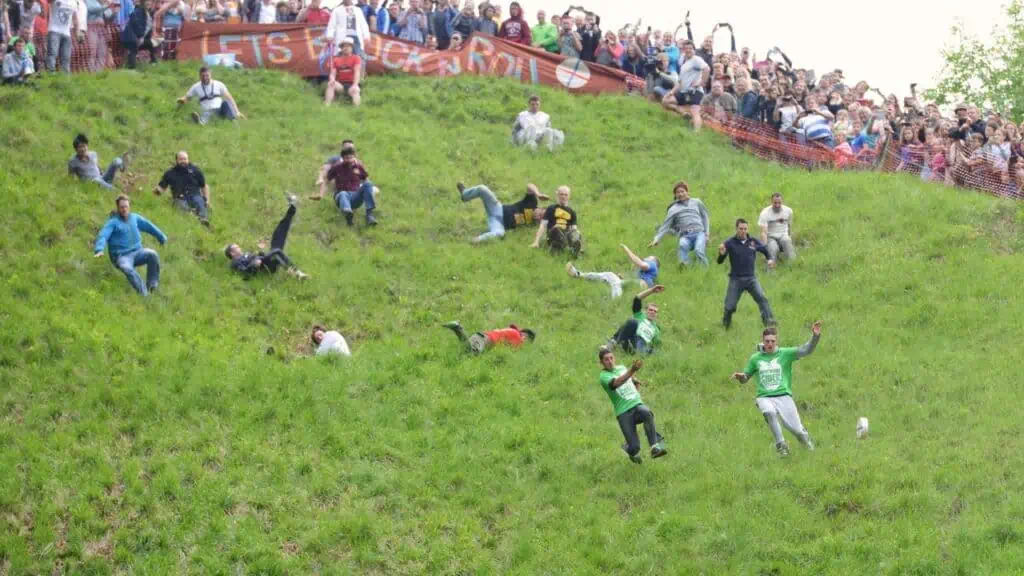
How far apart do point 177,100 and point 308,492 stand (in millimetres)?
15112

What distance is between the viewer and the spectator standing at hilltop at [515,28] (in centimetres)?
3947

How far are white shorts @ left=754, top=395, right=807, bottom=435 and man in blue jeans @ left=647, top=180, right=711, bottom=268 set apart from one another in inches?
313

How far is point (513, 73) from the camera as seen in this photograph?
128ft

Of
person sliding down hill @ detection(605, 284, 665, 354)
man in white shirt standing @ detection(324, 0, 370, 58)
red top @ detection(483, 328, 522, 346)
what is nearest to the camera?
person sliding down hill @ detection(605, 284, 665, 354)

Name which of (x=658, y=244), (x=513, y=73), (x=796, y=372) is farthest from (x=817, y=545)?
(x=513, y=73)

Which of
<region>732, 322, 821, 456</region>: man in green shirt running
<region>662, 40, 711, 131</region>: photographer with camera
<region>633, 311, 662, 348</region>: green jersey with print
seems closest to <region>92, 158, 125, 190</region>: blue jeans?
<region>633, 311, 662, 348</region>: green jersey with print

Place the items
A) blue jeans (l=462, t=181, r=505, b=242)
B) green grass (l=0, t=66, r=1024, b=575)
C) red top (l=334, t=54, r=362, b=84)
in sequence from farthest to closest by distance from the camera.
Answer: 1. red top (l=334, t=54, r=362, b=84)
2. blue jeans (l=462, t=181, r=505, b=242)
3. green grass (l=0, t=66, r=1024, b=575)

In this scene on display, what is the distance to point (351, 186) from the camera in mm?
30031

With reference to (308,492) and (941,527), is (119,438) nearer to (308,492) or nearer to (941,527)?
(308,492)

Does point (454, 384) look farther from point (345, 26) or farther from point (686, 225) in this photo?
point (345, 26)

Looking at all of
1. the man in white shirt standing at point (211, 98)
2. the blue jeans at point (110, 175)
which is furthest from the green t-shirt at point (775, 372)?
the man in white shirt standing at point (211, 98)

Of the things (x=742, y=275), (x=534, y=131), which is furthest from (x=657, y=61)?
(x=742, y=275)

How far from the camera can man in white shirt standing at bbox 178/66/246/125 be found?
33062 millimetres

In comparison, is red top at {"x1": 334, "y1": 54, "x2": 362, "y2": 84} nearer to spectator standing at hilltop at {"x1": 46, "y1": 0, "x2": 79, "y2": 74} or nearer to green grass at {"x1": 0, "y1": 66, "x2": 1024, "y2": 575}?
green grass at {"x1": 0, "y1": 66, "x2": 1024, "y2": 575}
